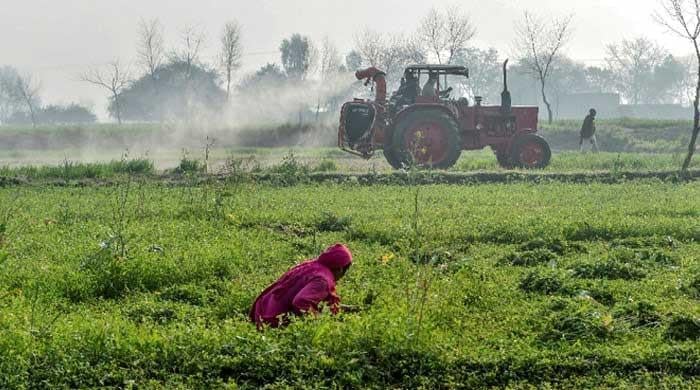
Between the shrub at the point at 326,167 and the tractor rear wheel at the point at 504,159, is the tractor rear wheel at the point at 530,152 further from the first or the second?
the shrub at the point at 326,167

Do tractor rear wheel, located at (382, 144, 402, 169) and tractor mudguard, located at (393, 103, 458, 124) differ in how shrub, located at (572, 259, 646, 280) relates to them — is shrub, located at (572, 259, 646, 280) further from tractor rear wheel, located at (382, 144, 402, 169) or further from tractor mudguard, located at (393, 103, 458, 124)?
tractor rear wheel, located at (382, 144, 402, 169)

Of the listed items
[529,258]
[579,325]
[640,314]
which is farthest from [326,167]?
[579,325]

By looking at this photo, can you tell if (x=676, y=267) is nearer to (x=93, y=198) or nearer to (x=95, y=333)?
(x=95, y=333)

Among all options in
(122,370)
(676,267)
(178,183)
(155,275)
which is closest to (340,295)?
(155,275)

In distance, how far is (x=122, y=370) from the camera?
18.7 ft

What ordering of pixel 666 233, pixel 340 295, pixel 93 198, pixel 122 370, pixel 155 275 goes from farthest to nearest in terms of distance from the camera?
1. pixel 93 198
2. pixel 666 233
3. pixel 155 275
4. pixel 340 295
5. pixel 122 370

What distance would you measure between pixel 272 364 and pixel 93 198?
10.5m

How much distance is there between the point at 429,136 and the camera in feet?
68.8

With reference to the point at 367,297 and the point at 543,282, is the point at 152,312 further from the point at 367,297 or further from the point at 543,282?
the point at 543,282

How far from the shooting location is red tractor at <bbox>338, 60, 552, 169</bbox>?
2089cm

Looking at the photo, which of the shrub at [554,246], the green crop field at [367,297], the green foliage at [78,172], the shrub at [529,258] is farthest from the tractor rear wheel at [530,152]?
the shrub at [529,258]

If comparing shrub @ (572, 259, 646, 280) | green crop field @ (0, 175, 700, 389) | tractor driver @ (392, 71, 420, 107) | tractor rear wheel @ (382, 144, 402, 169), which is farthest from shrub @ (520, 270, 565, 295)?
tractor driver @ (392, 71, 420, 107)

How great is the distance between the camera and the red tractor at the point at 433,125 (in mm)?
20891

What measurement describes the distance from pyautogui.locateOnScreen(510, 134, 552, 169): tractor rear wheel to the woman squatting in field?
1530 centimetres
